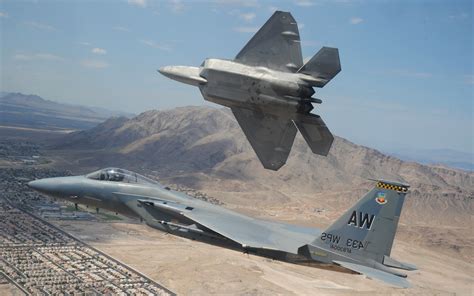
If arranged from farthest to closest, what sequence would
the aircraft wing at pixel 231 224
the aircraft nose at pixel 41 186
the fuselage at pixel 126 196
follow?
the aircraft nose at pixel 41 186
the fuselage at pixel 126 196
the aircraft wing at pixel 231 224

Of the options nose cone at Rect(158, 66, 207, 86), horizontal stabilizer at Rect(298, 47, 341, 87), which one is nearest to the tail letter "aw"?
horizontal stabilizer at Rect(298, 47, 341, 87)

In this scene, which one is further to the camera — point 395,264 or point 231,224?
point 231,224

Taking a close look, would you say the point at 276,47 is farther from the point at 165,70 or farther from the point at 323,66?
the point at 165,70

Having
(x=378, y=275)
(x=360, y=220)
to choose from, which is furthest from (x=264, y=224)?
(x=378, y=275)

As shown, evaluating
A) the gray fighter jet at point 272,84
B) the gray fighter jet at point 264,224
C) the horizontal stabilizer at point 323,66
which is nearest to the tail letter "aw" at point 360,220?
the gray fighter jet at point 264,224

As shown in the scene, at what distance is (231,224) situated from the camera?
24172 mm

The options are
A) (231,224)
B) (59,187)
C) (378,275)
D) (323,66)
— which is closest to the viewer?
(323,66)

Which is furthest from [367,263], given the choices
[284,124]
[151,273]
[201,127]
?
[201,127]

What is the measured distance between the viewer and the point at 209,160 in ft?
476

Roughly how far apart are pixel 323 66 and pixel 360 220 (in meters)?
9.47

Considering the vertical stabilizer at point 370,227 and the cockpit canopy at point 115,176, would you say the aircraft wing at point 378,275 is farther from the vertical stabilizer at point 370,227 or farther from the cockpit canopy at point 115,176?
the cockpit canopy at point 115,176

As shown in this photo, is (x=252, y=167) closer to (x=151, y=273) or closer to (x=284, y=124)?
(x=151, y=273)

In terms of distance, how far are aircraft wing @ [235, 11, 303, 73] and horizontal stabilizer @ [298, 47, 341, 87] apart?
1.10 metres

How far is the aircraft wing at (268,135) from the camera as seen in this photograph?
19.9 meters
